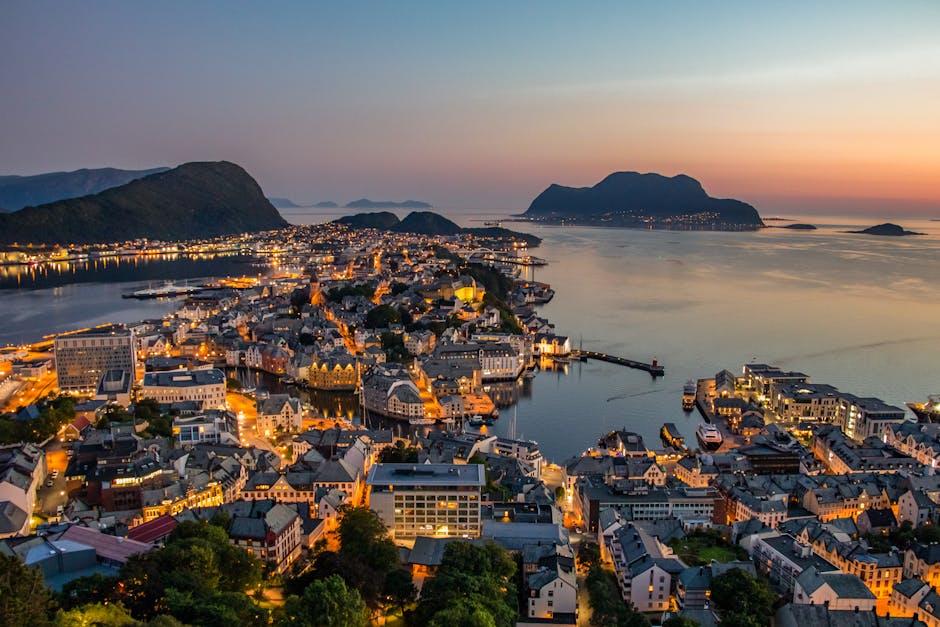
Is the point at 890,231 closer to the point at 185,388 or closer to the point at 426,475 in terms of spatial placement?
the point at 185,388

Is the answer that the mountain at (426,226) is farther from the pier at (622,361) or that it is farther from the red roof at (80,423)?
the red roof at (80,423)

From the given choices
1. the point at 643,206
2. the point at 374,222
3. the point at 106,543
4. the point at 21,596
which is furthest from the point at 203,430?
the point at 643,206

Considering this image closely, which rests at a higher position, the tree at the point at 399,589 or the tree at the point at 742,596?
the tree at the point at 399,589

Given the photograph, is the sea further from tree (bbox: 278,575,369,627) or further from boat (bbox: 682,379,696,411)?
tree (bbox: 278,575,369,627)

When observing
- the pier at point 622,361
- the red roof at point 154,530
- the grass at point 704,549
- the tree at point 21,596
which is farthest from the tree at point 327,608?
the pier at point 622,361

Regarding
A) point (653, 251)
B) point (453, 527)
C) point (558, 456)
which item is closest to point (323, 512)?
point (453, 527)

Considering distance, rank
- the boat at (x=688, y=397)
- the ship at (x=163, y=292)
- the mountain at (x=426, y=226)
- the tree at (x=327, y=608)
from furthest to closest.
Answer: the mountain at (x=426, y=226) < the ship at (x=163, y=292) < the boat at (x=688, y=397) < the tree at (x=327, y=608)
